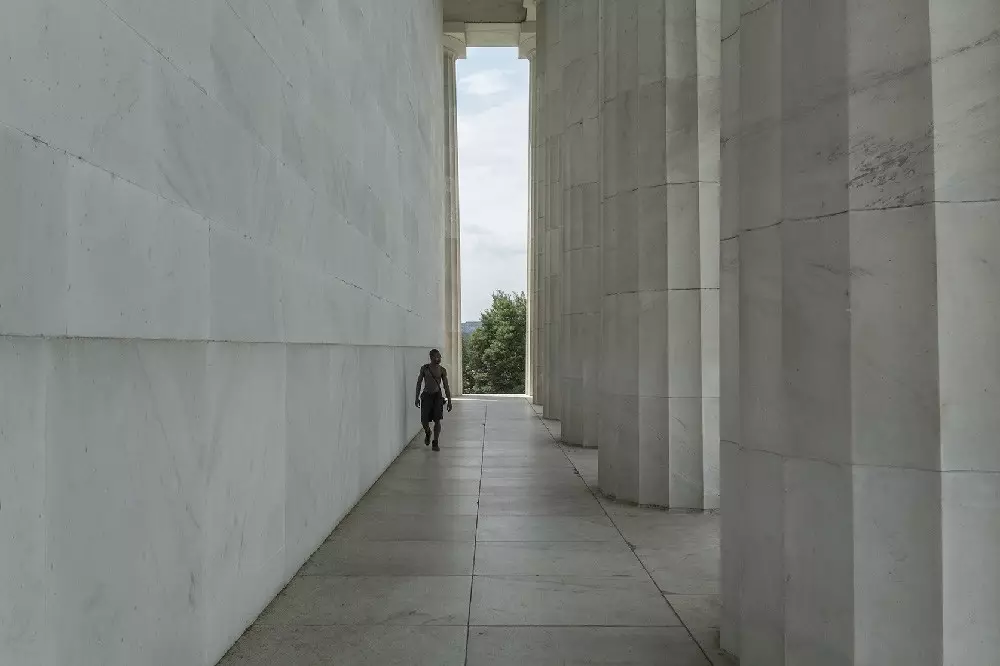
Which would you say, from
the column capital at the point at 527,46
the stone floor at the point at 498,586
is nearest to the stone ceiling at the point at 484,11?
the column capital at the point at 527,46

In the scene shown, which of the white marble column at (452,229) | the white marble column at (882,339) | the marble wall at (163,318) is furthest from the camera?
the white marble column at (452,229)

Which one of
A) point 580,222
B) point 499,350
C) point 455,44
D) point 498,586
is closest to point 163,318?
point 498,586

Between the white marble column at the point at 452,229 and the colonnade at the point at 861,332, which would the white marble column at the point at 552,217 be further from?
the colonnade at the point at 861,332

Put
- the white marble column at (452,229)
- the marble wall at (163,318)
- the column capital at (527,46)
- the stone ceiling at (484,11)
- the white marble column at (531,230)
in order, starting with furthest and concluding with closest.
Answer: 1. the column capital at (527,46)
2. the white marble column at (452,229)
3. the stone ceiling at (484,11)
4. the white marble column at (531,230)
5. the marble wall at (163,318)

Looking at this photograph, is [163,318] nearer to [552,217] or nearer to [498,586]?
[498,586]

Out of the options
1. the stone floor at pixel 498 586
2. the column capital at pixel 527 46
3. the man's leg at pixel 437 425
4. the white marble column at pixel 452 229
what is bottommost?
the stone floor at pixel 498 586

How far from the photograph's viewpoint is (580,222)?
18.3 m

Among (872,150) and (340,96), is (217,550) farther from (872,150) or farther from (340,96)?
(340,96)

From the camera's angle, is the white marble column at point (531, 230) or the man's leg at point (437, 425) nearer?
the man's leg at point (437, 425)

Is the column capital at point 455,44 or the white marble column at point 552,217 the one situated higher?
the column capital at point 455,44

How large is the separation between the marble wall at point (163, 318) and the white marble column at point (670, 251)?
164 inches

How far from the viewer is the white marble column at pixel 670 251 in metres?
10.6

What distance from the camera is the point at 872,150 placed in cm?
432

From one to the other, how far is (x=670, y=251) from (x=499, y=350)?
187ft
